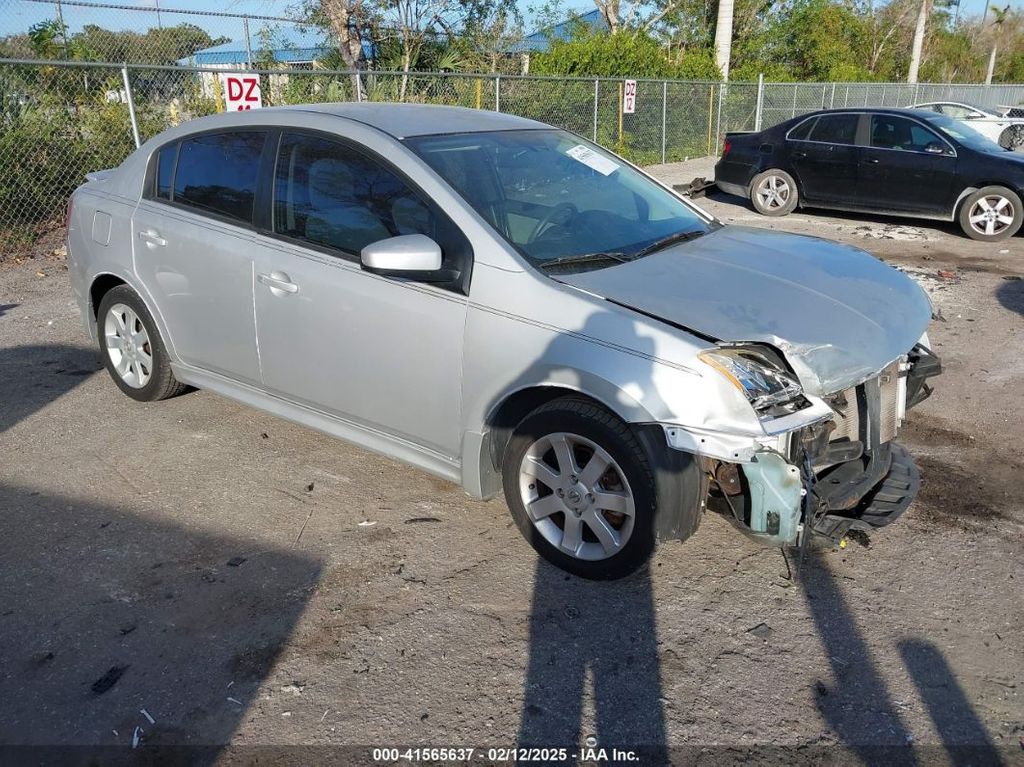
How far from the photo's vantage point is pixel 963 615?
127 inches

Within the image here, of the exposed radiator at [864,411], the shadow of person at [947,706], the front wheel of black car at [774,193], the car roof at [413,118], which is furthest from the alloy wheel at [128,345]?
the front wheel of black car at [774,193]

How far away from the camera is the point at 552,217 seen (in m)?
3.86

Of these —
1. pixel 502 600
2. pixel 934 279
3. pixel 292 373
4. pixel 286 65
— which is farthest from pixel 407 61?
pixel 502 600

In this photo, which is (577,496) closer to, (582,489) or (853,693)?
(582,489)

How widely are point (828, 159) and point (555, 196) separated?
9.39 m

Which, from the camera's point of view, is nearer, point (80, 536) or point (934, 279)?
point (80, 536)

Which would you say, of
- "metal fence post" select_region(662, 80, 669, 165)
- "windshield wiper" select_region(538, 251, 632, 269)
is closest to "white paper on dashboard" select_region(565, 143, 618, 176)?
"windshield wiper" select_region(538, 251, 632, 269)

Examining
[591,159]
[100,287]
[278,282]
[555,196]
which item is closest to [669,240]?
[555,196]

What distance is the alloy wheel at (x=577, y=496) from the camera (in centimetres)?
326

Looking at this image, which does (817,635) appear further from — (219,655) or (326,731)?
(219,655)

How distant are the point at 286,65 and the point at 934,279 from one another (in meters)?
15.2

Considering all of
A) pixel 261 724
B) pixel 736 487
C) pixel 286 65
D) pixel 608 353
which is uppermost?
pixel 286 65

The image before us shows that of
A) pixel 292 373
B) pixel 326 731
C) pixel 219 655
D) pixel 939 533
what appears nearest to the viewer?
pixel 326 731

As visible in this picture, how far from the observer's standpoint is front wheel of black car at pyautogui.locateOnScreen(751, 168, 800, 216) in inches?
497
